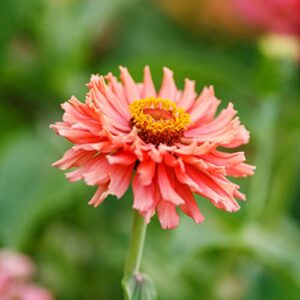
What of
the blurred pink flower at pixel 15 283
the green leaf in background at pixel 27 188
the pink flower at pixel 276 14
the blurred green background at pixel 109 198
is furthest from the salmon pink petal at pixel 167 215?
the pink flower at pixel 276 14

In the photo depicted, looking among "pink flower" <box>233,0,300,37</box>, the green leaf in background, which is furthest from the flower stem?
"pink flower" <box>233,0,300,37</box>

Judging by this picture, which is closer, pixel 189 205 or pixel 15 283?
pixel 189 205

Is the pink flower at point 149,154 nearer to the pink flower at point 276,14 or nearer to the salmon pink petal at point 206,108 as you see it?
the salmon pink petal at point 206,108

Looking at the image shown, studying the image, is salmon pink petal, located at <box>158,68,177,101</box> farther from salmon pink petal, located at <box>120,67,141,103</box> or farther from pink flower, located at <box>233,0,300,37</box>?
pink flower, located at <box>233,0,300,37</box>

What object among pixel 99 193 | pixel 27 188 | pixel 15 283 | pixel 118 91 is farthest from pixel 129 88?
pixel 27 188

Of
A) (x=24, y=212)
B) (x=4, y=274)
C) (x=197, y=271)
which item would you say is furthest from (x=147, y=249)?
(x=4, y=274)

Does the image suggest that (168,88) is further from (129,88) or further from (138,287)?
(138,287)

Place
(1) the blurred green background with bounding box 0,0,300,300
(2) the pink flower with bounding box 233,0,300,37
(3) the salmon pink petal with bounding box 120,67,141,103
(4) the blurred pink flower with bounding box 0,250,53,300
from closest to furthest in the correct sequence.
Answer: (3) the salmon pink petal with bounding box 120,67,141,103
(4) the blurred pink flower with bounding box 0,250,53,300
(1) the blurred green background with bounding box 0,0,300,300
(2) the pink flower with bounding box 233,0,300,37

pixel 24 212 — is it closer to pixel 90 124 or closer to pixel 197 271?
pixel 197 271
